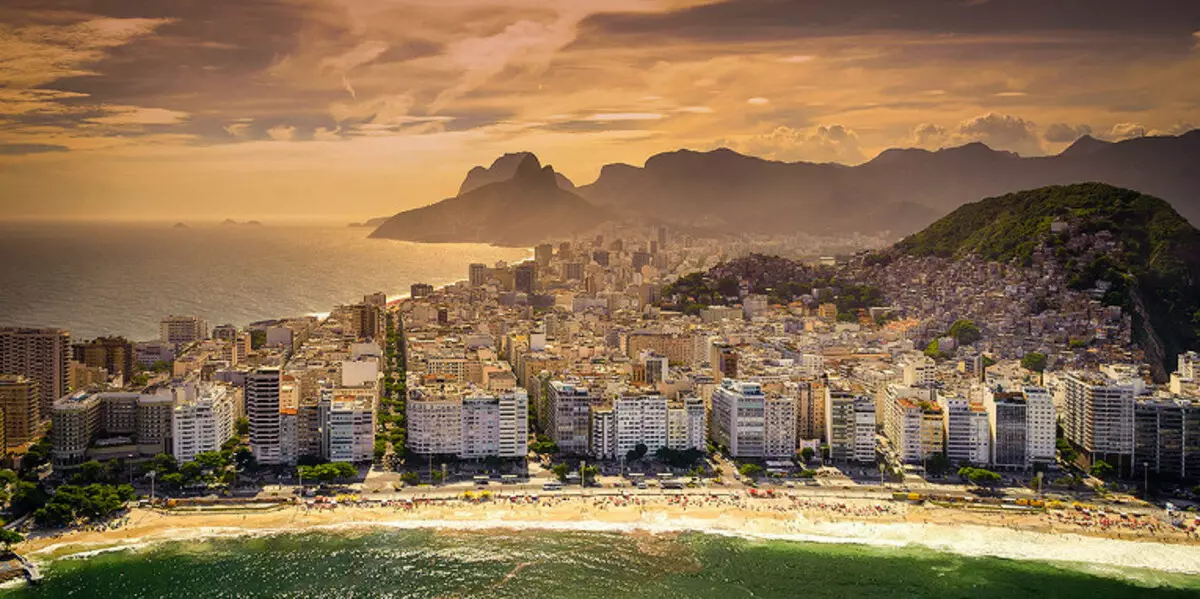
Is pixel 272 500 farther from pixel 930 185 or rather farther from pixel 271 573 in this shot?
pixel 930 185

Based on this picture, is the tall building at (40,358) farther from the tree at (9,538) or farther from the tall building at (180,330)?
the tree at (9,538)

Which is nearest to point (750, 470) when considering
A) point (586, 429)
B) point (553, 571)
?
point (586, 429)

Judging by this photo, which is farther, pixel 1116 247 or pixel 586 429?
pixel 1116 247

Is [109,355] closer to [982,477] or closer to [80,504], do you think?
[80,504]

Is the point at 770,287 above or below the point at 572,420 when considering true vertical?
above

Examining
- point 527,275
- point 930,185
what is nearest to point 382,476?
point 527,275

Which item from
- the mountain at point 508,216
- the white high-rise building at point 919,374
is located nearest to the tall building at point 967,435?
the white high-rise building at point 919,374

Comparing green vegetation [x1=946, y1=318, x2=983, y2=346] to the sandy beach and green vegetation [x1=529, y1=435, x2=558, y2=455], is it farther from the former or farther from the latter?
green vegetation [x1=529, y1=435, x2=558, y2=455]
